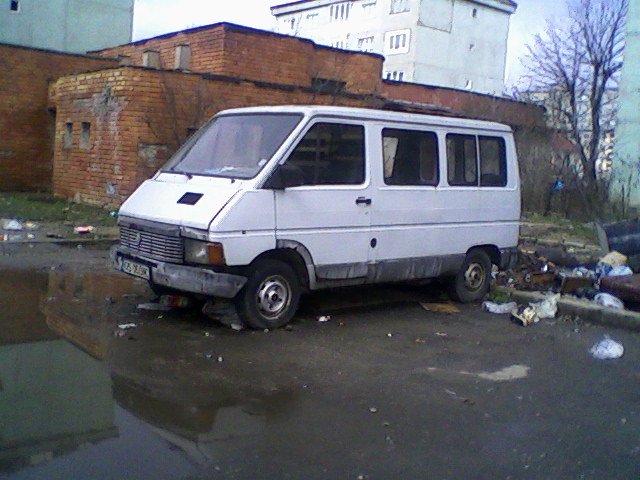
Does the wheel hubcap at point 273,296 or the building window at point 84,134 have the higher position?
the building window at point 84,134

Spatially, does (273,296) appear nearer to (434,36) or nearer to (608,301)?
(608,301)

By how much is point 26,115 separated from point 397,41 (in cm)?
4062

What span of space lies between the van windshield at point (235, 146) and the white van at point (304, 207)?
15 mm

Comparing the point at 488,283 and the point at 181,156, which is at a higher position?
the point at 181,156

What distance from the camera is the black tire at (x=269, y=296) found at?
263 inches

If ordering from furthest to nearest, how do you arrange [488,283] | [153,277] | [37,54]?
[37,54] → [488,283] → [153,277]

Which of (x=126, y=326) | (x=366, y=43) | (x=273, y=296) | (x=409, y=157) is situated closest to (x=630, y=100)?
(x=409, y=157)

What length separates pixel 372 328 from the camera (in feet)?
24.4

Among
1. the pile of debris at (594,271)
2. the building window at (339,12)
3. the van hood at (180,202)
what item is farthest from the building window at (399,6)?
the van hood at (180,202)

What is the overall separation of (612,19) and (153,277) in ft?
70.6

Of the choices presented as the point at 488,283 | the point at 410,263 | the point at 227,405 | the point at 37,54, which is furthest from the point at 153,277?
the point at 37,54

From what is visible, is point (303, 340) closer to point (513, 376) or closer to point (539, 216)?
point (513, 376)

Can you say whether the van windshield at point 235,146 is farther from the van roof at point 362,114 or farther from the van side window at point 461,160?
the van side window at point 461,160

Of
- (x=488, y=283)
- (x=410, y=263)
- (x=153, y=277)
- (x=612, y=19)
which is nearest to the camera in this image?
(x=153, y=277)
